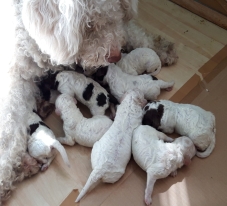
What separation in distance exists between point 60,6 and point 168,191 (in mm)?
872

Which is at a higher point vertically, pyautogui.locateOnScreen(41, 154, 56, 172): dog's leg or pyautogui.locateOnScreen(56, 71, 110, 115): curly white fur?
pyautogui.locateOnScreen(56, 71, 110, 115): curly white fur

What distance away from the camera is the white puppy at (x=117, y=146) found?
1.36 meters

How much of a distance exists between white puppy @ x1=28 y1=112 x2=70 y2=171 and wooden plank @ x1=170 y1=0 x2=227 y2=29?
4.04ft

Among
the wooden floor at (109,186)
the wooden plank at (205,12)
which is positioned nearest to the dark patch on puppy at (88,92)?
the wooden floor at (109,186)

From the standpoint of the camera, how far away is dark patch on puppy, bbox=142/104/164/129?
58.7 inches

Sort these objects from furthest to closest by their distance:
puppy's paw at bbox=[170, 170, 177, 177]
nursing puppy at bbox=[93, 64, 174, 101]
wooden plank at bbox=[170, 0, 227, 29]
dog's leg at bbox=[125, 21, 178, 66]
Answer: wooden plank at bbox=[170, 0, 227, 29] → dog's leg at bbox=[125, 21, 178, 66] → nursing puppy at bbox=[93, 64, 174, 101] → puppy's paw at bbox=[170, 170, 177, 177]

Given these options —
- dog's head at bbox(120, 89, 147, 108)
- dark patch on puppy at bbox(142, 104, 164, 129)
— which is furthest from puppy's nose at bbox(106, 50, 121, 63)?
dark patch on puppy at bbox(142, 104, 164, 129)

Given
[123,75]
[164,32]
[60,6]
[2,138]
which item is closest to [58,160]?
[2,138]

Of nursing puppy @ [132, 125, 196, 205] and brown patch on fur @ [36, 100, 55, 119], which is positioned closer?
nursing puppy @ [132, 125, 196, 205]

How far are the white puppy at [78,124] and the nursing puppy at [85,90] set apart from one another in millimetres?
49

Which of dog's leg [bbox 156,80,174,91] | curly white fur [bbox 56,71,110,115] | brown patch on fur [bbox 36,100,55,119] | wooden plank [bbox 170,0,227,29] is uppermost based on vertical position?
wooden plank [bbox 170,0,227,29]

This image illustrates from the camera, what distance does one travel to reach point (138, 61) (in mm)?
1681

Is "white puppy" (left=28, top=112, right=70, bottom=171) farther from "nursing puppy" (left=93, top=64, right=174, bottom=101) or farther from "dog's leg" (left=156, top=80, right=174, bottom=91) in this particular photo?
"dog's leg" (left=156, top=80, right=174, bottom=91)

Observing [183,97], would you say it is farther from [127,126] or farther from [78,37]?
[78,37]
